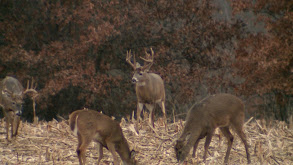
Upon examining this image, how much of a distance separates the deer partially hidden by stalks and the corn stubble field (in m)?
0.25

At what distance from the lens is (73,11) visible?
57.5 ft

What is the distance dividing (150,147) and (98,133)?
125 cm

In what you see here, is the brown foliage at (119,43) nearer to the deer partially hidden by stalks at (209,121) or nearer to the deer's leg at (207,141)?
the deer partially hidden by stalks at (209,121)

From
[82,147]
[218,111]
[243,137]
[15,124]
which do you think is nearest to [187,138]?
[218,111]

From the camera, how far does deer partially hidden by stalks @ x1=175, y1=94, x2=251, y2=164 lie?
779 centimetres

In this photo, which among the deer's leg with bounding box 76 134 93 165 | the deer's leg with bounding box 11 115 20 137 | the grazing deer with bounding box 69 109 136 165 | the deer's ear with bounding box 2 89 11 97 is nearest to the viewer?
the deer's leg with bounding box 76 134 93 165

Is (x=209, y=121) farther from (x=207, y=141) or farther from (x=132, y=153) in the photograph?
(x=132, y=153)

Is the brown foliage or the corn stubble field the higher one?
the brown foliage

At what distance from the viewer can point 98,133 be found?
8141 millimetres

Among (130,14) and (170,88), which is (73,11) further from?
(170,88)

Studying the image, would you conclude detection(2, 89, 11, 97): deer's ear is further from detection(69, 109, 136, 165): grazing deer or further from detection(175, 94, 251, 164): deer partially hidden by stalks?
detection(175, 94, 251, 164): deer partially hidden by stalks

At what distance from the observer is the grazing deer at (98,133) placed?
788 cm

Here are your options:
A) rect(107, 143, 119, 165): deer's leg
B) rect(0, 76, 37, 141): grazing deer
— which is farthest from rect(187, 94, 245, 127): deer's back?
rect(0, 76, 37, 141): grazing deer

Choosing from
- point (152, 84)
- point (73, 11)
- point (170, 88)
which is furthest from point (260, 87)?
point (73, 11)
